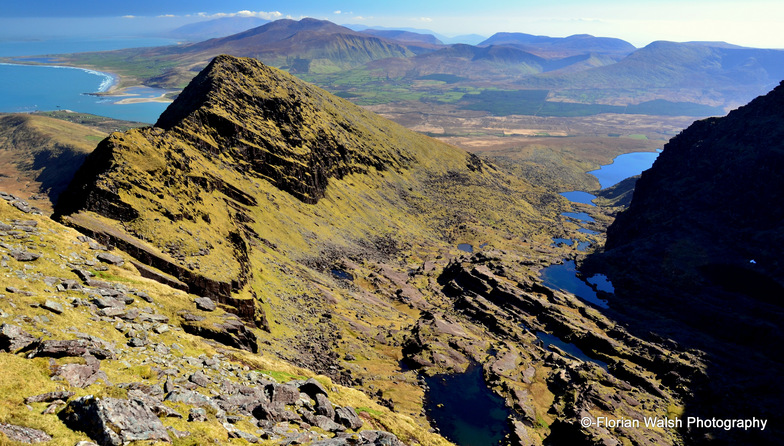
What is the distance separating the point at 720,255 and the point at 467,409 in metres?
85.7

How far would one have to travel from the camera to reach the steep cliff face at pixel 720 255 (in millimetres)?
75312

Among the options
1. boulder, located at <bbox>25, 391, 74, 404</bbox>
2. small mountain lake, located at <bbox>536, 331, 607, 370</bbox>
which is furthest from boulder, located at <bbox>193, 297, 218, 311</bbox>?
small mountain lake, located at <bbox>536, 331, 607, 370</bbox>

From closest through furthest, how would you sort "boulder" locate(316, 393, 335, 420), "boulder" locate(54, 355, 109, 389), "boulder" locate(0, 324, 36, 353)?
1. "boulder" locate(54, 355, 109, 389)
2. "boulder" locate(0, 324, 36, 353)
3. "boulder" locate(316, 393, 335, 420)

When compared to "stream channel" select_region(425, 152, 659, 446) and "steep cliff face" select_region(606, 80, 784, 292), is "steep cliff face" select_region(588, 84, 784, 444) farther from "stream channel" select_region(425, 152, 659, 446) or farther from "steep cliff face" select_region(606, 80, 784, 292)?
"stream channel" select_region(425, 152, 659, 446)

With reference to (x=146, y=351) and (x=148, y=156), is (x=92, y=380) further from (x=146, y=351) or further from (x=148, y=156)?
(x=148, y=156)

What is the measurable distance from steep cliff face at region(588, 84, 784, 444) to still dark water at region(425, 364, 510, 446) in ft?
107

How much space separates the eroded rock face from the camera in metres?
18.3

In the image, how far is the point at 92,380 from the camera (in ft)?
74.1

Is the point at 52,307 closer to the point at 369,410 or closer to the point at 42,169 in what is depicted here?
the point at 369,410

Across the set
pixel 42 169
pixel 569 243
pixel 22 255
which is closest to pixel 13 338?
pixel 22 255

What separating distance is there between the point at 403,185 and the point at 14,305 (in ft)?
499

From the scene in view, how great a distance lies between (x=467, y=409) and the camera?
62.0m

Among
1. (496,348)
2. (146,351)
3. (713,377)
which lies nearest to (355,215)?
(496,348)

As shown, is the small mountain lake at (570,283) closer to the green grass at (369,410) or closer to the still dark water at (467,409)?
the still dark water at (467,409)
